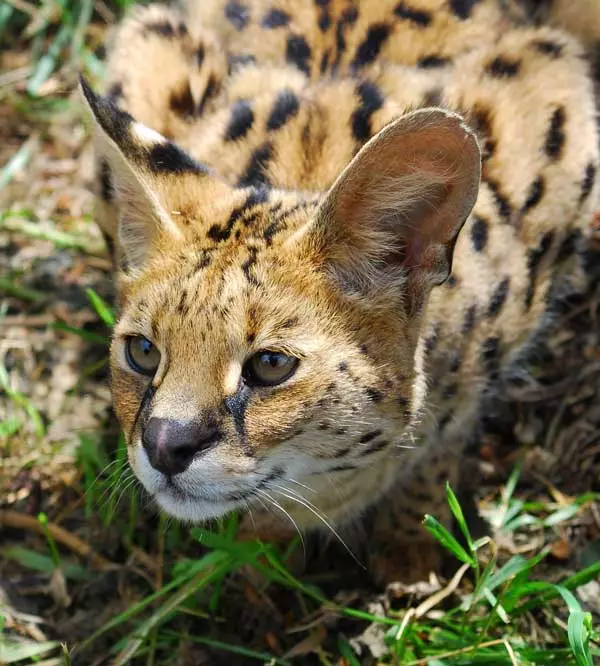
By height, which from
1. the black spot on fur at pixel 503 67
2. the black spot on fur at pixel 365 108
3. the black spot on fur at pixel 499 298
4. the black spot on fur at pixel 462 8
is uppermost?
the black spot on fur at pixel 462 8

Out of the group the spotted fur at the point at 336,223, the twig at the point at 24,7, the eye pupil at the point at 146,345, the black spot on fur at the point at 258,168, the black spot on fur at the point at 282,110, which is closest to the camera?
the spotted fur at the point at 336,223

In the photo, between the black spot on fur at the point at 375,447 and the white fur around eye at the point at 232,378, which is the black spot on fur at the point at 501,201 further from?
the white fur around eye at the point at 232,378

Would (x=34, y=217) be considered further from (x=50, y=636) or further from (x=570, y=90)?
(x=570, y=90)

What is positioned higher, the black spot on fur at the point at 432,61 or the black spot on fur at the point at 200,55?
the black spot on fur at the point at 200,55

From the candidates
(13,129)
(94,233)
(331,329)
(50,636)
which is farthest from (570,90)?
(13,129)

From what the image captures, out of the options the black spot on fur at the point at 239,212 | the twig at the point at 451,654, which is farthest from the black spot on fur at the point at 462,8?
Answer: the twig at the point at 451,654

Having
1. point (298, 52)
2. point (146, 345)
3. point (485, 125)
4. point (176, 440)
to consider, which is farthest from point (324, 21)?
point (176, 440)

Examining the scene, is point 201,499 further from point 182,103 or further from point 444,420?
point 182,103
